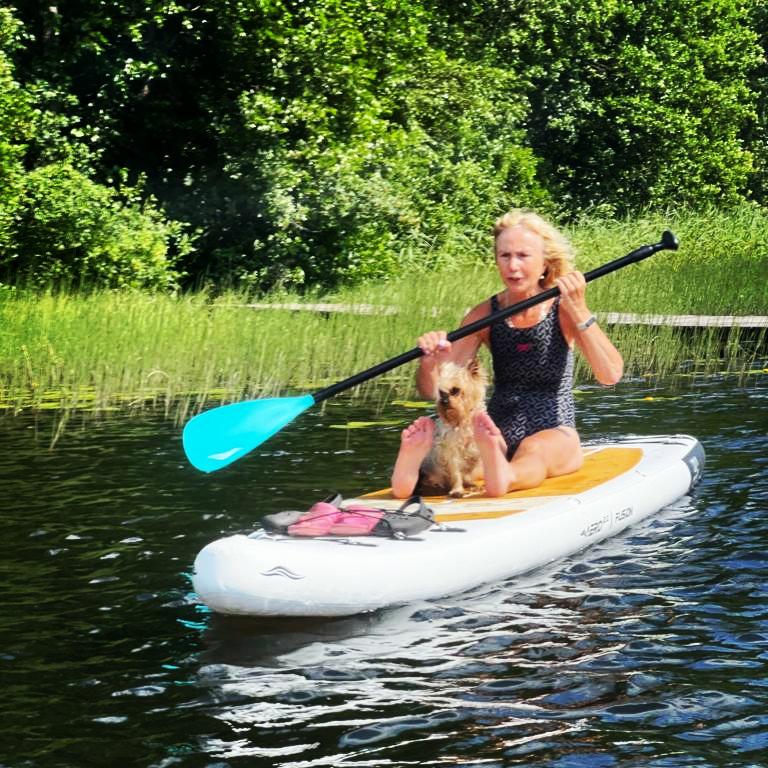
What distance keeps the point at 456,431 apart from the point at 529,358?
1.99 ft

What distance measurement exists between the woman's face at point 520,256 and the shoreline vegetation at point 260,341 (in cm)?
414

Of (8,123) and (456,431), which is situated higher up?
(8,123)

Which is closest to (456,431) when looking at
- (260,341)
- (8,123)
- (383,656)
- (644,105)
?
(383,656)

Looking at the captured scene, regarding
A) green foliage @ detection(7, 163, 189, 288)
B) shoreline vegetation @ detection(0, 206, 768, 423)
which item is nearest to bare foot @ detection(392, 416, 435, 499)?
shoreline vegetation @ detection(0, 206, 768, 423)

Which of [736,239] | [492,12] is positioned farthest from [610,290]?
[492,12]

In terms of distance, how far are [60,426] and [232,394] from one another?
4.69 ft

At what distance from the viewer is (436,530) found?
5.73 meters

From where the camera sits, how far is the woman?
6355mm

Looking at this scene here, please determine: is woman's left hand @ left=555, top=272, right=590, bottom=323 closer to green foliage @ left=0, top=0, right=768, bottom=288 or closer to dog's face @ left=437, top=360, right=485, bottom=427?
dog's face @ left=437, top=360, right=485, bottom=427

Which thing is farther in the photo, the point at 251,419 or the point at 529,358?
the point at 529,358

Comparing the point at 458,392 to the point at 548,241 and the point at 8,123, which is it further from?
the point at 8,123

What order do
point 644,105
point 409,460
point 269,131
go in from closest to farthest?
point 409,460, point 269,131, point 644,105

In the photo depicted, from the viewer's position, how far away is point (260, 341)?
39.4 feet

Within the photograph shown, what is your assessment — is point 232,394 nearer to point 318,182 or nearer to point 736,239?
point 318,182
